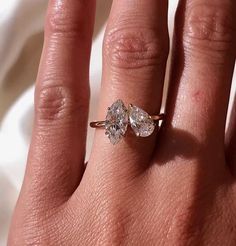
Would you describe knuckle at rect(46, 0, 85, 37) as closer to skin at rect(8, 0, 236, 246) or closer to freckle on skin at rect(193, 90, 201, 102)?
skin at rect(8, 0, 236, 246)

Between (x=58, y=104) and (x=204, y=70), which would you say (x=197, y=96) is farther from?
(x=58, y=104)

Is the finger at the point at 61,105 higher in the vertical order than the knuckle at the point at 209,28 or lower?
lower

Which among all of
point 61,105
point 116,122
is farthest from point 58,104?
point 116,122

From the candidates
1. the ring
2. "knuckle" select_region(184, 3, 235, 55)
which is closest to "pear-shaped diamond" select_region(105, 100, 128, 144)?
the ring

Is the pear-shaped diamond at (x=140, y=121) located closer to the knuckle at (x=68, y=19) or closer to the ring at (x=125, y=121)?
the ring at (x=125, y=121)

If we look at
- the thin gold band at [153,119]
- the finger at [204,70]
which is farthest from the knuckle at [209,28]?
the thin gold band at [153,119]
